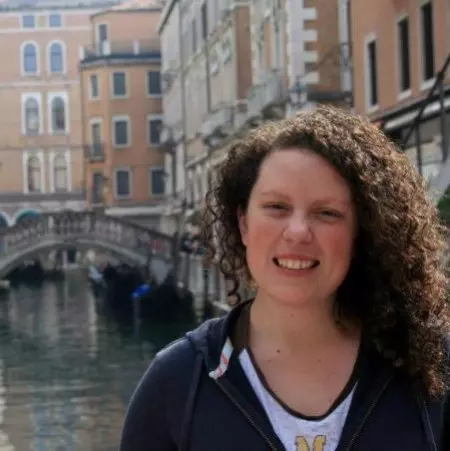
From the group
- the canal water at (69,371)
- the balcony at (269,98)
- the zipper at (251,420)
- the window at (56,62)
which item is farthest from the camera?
the window at (56,62)

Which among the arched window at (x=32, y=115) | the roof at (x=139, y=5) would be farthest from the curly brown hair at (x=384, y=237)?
the arched window at (x=32, y=115)

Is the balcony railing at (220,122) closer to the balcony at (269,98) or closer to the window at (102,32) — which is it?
the balcony at (269,98)

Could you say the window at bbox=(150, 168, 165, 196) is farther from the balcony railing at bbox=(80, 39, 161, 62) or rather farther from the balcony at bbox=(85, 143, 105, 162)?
the balcony railing at bbox=(80, 39, 161, 62)

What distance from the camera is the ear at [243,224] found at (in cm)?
192

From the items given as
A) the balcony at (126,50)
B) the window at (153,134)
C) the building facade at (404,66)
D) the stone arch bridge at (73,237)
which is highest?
the balcony at (126,50)

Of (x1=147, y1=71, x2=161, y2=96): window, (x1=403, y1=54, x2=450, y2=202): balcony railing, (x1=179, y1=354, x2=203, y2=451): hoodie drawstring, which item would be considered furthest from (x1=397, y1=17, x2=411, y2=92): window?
(x1=147, y1=71, x2=161, y2=96): window

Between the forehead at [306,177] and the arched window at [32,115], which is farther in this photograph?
the arched window at [32,115]

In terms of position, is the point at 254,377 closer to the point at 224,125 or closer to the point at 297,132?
the point at 297,132

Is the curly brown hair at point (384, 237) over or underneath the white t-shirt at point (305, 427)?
over

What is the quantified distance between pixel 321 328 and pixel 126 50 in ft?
141

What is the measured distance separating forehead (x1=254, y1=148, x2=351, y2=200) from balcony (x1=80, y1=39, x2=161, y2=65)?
42213 mm

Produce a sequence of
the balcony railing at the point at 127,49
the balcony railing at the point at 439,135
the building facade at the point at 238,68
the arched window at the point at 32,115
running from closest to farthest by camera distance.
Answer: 1. the balcony railing at the point at 439,135
2. the building facade at the point at 238,68
3. the balcony railing at the point at 127,49
4. the arched window at the point at 32,115

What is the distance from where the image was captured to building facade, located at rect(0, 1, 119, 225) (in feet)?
165

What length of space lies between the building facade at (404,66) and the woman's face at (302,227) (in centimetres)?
847
